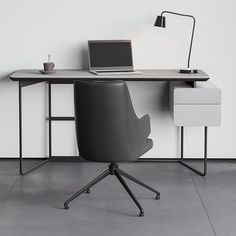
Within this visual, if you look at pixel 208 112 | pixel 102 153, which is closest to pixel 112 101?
pixel 102 153

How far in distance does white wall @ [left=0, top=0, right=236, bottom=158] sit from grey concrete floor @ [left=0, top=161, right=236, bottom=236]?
33cm

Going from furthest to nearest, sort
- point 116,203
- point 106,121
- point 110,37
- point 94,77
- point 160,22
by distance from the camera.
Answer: point 110,37, point 160,22, point 94,77, point 116,203, point 106,121

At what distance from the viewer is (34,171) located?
16.8 ft

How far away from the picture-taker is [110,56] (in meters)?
5.14

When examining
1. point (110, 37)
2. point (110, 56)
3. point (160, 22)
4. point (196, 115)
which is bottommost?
point (196, 115)

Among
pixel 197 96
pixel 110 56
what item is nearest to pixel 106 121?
pixel 197 96

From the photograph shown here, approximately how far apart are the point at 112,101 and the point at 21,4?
1.75m

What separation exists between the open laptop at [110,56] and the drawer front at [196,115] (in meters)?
0.57

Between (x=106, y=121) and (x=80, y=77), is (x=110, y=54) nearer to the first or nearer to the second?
(x=80, y=77)

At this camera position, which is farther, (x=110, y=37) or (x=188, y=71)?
(x=110, y=37)

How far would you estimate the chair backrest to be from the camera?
12.8 ft

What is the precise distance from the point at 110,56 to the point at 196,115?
0.89 m

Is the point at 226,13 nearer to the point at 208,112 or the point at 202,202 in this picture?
the point at 208,112

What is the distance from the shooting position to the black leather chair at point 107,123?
3914mm
